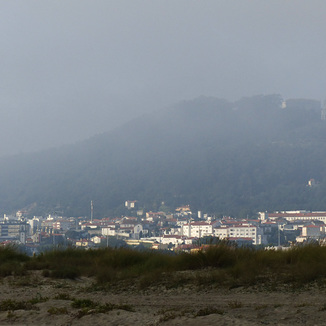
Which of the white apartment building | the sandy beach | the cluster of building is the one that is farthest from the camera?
the white apartment building

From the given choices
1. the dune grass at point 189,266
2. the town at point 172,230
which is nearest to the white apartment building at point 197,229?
the town at point 172,230

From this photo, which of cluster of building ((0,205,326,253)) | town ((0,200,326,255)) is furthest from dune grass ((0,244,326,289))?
cluster of building ((0,205,326,253))

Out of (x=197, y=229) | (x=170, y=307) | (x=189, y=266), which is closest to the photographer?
(x=170, y=307)

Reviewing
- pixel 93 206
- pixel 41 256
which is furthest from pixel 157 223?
pixel 41 256

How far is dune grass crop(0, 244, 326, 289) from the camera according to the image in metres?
10.6

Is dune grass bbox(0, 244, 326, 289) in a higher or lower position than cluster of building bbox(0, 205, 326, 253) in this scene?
higher

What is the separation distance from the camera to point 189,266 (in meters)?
12.3

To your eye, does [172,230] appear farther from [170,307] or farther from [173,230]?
[170,307]

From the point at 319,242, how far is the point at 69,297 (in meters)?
5.60

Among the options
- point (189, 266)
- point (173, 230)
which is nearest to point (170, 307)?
point (189, 266)

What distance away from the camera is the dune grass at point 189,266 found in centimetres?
1059

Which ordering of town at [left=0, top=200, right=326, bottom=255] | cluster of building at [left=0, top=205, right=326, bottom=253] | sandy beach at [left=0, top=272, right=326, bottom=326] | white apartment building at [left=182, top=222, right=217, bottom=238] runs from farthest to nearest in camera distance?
white apartment building at [left=182, top=222, right=217, bottom=238] → cluster of building at [left=0, top=205, right=326, bottom=253] → town at [left=0, top=200, right=326, bottom=255] → sandy beach at [left=0, top=272, right=326, bottom=326]

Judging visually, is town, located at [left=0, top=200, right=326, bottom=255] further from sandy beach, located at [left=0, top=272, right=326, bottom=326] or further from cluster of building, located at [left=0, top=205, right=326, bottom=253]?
sandy beach, located at [left=0, top=272, right=326, bottom=326]

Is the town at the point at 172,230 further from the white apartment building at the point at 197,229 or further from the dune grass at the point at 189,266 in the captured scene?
the dune grass at the point at 189,266
